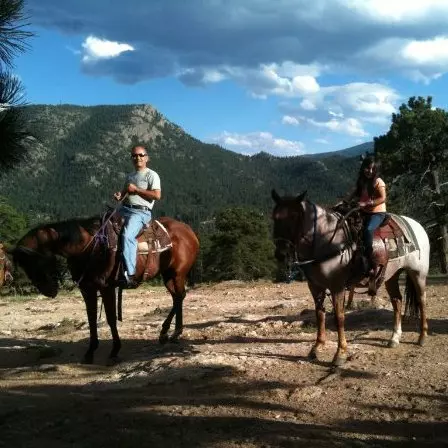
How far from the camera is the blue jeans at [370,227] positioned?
7.25 meters

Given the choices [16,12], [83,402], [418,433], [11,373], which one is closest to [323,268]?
[418,433]

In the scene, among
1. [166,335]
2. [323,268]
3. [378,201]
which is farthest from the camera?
[166,335]

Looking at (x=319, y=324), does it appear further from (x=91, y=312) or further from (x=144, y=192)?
(x=91, y=312)

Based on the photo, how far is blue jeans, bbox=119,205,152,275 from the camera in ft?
25.3

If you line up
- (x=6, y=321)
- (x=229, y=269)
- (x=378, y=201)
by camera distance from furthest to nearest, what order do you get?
(x=229, y=269) < (x=6, y=321) < (x=378, y=201)

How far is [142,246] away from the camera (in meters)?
8.17

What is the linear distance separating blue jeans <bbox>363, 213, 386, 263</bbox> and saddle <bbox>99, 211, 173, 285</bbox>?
3.27 m

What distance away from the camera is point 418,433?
484 cm

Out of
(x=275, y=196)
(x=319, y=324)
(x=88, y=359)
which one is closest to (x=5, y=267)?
(x=88, y=359)

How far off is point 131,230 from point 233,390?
302 centimetres

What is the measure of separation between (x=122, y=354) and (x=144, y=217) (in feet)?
7.62

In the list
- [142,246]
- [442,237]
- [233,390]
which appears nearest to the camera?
[233,390]

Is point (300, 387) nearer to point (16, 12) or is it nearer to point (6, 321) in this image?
point (16, 12)

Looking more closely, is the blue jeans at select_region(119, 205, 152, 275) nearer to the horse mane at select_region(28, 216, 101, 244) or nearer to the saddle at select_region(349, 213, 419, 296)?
the horse mane at select_region(28, 216, 101, 244)
